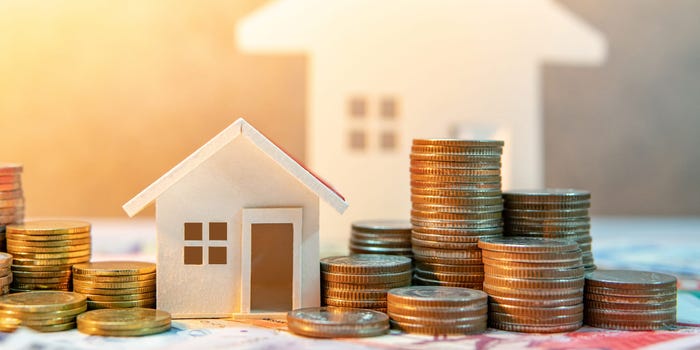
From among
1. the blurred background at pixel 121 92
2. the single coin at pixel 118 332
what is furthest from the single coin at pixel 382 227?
the blurred background at pixel 121 92

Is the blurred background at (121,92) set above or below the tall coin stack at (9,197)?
above

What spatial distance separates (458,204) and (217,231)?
3.63ft

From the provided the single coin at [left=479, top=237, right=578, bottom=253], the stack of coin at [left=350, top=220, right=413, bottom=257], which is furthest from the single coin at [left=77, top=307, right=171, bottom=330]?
the single coin at [left=479, top=237, right=578, bottom=253]

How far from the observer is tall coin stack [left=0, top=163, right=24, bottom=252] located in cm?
425

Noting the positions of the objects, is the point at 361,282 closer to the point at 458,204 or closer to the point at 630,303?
the point at 458,204

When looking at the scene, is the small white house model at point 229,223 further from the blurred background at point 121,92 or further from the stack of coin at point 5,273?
the blurred background at point 121,92

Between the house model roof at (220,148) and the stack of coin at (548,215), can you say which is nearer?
the house model roof at (220,148)

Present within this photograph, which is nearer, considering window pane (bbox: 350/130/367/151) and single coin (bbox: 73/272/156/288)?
single coin (bbox: 73/272/156/288)

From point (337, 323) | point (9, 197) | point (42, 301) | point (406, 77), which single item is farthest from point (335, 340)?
point (406, 77)

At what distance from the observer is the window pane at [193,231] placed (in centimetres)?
403

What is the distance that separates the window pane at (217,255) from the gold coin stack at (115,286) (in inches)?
11.2

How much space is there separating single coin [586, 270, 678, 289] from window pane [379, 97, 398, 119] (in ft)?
9.75

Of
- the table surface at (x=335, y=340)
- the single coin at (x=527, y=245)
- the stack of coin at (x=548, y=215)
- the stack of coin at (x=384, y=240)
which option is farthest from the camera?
the stack of coin at (x=384, y=240)

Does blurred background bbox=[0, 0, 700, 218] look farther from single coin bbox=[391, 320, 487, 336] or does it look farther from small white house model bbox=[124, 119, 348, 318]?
single coin bbox=[391, 320, 487, 336]
